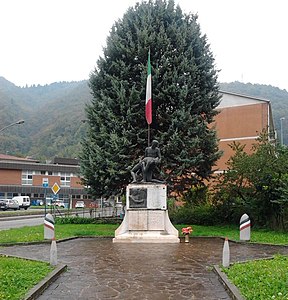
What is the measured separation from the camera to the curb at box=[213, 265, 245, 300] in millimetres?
7579

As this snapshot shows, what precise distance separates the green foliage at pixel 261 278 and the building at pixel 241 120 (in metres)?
32.3

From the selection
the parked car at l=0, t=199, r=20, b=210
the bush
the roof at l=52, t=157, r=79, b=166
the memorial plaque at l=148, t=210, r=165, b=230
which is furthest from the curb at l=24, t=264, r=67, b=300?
the roof at l=52, t=157, r=79, b=166

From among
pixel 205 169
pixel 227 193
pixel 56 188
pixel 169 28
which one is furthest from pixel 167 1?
pixel 56 188

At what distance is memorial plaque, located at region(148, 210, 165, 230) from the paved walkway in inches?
60.4

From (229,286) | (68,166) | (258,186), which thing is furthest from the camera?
(68,166)

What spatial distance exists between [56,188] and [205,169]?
1043 centimetres

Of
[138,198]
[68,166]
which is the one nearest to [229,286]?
[138,198]

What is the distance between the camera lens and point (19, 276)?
8695 mm

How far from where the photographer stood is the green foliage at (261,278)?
738 cm

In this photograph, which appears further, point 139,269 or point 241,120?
point 241,120

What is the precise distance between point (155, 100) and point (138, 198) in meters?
7.25

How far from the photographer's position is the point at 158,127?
78.7 ft

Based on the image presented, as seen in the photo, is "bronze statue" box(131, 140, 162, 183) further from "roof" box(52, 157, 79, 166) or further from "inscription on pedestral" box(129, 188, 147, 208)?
"roof" box(52, 157, 79, 166)

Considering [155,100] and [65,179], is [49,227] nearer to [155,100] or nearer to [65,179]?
[155,100]
